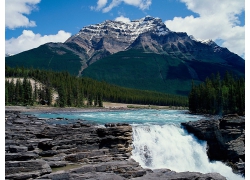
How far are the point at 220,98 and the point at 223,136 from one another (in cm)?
4286

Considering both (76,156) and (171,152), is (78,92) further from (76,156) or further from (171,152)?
(76,156)

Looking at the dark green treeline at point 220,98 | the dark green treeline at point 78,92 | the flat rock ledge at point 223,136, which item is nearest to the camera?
the flat rock ledge at point 223,136

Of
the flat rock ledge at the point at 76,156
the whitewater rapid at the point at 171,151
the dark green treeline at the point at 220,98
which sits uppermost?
the dark green treeline at the point at 220,98

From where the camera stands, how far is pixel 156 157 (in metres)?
31.5

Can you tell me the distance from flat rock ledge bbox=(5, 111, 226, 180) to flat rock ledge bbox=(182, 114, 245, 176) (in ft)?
48.7

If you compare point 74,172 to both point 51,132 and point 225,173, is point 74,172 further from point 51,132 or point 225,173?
point 225,173

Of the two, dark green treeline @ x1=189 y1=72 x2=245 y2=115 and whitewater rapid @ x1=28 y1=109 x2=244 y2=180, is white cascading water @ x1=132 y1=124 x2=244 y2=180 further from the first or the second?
dark green treeline @ x1=189 y1=72 x2=245 y2=115

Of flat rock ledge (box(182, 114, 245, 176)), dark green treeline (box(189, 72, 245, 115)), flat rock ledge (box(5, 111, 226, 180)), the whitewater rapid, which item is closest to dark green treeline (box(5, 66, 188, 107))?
dark green treeline (box(189, 72, 245, 115))

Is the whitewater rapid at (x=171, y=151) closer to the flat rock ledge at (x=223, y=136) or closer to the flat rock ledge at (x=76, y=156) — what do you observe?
the flat rock ledge at (x=223, y=136)

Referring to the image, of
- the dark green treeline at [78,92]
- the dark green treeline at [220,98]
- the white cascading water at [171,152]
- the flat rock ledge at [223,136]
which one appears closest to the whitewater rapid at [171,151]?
the white cascading water at [171,152]

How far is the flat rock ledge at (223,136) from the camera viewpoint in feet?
111

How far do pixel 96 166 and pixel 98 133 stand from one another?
10973 millimetres

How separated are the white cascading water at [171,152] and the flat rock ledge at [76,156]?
4784mm
